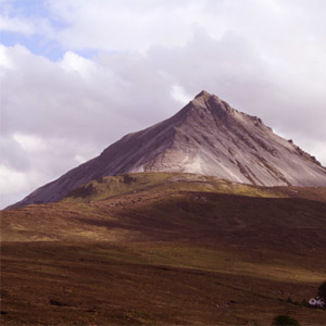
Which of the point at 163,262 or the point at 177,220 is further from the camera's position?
the point at 177,220

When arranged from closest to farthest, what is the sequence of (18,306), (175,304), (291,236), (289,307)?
(18,306) < (175,304) < (289,307) < (291,236)

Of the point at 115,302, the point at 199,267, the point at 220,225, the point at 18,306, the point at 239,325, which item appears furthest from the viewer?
the point at 220,225

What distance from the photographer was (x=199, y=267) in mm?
89562

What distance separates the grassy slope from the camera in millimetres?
47469

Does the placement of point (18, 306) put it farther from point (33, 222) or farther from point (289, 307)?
point (33, 222)

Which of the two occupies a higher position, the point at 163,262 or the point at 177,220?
the point at 177,220

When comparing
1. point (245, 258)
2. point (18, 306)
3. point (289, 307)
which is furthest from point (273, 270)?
point (18, 306)

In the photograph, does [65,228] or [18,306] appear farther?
[65,228]

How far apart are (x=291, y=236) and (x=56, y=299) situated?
92.9 meters

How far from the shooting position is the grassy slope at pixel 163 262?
47469mm

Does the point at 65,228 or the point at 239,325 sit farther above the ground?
the point at 65,228

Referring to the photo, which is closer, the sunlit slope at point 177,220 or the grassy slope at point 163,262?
the grassy slope at point 163,262

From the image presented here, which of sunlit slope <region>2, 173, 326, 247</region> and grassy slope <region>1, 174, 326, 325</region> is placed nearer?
grassy slope <region>1, 174, 326, 325</region>

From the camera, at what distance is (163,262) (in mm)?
90938
